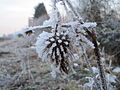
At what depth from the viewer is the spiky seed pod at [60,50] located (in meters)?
0.90

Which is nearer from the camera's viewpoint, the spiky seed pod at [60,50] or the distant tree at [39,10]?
the spiky seed pod at [60,50]

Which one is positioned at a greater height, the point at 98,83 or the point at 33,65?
the point at 98,83

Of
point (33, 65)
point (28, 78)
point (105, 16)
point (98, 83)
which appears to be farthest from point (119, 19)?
point (98, 83)

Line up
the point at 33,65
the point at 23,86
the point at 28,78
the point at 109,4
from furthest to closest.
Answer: the point at 109,4 → the point at 33,65 → the point at 28,78 → the point at 23,86

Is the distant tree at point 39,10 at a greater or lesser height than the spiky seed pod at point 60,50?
greater

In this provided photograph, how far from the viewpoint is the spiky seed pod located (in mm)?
905

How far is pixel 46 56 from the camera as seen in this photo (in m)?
0.93

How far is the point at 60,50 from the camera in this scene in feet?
2.98

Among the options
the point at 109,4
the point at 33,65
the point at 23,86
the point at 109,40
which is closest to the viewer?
the point at 23,86

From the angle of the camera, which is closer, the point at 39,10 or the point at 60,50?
the point at 60,50

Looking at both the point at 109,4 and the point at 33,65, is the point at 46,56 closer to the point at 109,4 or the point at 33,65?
the point at 33,65

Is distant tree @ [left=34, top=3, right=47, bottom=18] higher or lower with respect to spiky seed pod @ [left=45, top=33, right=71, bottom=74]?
higher

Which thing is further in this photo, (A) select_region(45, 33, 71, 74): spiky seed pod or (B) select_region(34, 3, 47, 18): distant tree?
(B) select_region(34, 3, 47, 18): distant tree

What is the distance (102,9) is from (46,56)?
24.3ft
